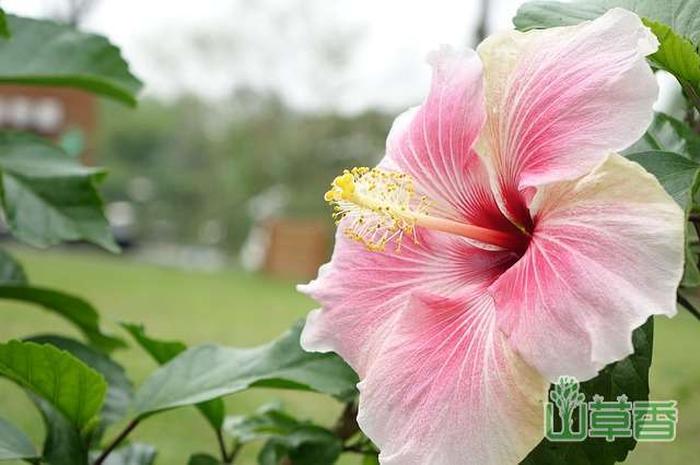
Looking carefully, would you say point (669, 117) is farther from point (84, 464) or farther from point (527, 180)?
point (84, 464)

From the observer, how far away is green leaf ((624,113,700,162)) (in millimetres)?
585

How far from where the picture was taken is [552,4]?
55cm

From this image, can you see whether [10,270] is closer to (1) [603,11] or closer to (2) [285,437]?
(2) [285,437]

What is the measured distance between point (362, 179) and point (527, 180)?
0.12 meters

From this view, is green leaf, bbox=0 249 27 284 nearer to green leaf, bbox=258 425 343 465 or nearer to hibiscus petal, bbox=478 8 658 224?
green leaf, bbox=258 425 343 465

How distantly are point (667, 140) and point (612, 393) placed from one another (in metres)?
0.22

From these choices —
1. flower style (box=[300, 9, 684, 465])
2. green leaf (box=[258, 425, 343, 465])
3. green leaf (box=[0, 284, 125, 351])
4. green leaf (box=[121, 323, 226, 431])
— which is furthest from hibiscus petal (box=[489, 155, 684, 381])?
green leaf (box=[0, 284, 125, 351])

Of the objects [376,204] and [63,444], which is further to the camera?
[63,444]

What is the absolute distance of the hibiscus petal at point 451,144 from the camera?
50 cm

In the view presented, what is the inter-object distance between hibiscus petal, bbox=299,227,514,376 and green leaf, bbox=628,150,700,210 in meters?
0.10

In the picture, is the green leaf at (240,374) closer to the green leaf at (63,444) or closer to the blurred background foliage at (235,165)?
the green leaf at (63,444)

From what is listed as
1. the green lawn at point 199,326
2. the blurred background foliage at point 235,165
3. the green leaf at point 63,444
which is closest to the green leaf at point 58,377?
the green leaf at point 63,444

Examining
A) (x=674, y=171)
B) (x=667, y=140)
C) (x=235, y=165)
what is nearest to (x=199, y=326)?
(x=667, y=140)

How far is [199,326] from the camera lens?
16.7 ft
